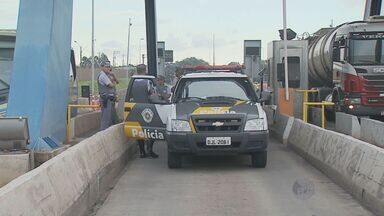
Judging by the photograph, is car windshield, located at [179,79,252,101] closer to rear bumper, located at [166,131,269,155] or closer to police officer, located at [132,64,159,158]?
police officer, located at [132,64,159,158]

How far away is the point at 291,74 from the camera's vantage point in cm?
1984

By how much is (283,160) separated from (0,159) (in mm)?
5357

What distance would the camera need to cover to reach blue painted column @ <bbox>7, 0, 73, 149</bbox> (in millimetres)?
11250

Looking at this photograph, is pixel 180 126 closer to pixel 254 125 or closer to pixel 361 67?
pixel 254 125

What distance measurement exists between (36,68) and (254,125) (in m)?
4.58

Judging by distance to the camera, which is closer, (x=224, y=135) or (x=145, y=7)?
(x=224, y=135)

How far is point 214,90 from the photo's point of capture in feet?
37.4

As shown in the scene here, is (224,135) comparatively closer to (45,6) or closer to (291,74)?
(45,6)

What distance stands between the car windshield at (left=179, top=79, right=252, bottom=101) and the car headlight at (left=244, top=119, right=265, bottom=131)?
113 centimetres

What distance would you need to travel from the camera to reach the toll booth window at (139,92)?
11923 mm

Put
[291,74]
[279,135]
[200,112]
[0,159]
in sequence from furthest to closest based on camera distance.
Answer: [291,74]
[279,135]
[200,112]
[0,159]

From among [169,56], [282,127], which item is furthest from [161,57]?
[282,127]

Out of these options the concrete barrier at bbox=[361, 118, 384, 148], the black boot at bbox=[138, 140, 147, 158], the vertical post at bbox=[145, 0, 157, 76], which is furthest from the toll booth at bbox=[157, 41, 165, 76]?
the black boot at bbox=[138, 140, 147, 158]

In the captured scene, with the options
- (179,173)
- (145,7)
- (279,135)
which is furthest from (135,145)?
(145,7)
